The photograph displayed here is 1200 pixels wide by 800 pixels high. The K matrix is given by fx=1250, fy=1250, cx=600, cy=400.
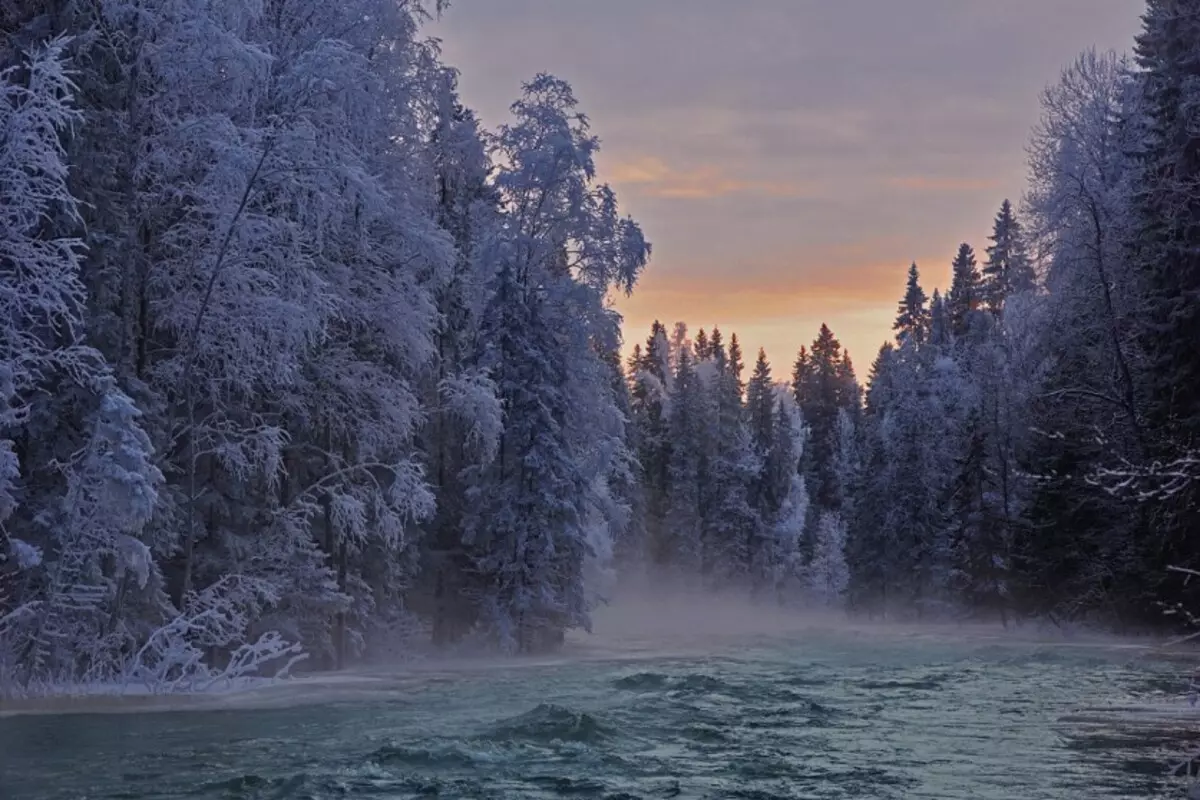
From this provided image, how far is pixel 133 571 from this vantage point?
70.5ft

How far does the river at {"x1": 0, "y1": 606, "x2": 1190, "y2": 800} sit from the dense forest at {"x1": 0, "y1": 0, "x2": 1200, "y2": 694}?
340 cm

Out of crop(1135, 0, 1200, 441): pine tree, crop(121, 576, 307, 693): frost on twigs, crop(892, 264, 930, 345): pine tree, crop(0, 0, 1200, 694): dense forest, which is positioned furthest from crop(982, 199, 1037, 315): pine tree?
crop(121, 576, 307, 693): frost on twigs

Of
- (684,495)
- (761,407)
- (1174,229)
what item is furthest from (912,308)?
(1174,229)

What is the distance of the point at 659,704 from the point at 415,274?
1539 centimetres

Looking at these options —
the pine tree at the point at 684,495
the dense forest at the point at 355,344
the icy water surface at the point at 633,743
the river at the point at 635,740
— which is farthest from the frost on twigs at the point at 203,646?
the pine tree at the point at 684,495

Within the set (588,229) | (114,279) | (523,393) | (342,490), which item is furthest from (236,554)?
(588,229)

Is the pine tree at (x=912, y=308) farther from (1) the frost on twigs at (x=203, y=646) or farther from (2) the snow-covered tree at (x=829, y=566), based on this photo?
(1) the frost on twigs at (x=203, y=646)

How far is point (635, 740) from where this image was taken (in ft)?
53.4

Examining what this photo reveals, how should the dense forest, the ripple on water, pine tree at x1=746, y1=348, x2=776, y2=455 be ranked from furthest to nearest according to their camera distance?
1. pine tree at x1=746, y1=348, x2=776, y2=455
2. the dense forest
3. the ripple on water

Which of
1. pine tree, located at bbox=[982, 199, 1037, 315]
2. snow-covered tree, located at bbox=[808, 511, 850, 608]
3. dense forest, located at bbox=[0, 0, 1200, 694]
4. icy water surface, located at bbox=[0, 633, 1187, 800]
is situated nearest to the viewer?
icy water surface, located at bbox=[0, 633, 1187, 800]

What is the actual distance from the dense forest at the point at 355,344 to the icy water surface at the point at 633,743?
3456mm

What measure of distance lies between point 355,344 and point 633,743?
16509mm

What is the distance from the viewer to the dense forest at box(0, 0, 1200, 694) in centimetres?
2066

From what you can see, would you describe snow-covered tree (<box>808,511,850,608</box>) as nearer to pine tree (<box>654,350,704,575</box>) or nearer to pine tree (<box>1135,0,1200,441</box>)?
pine tree (<box>654,350,704,575</box>)
